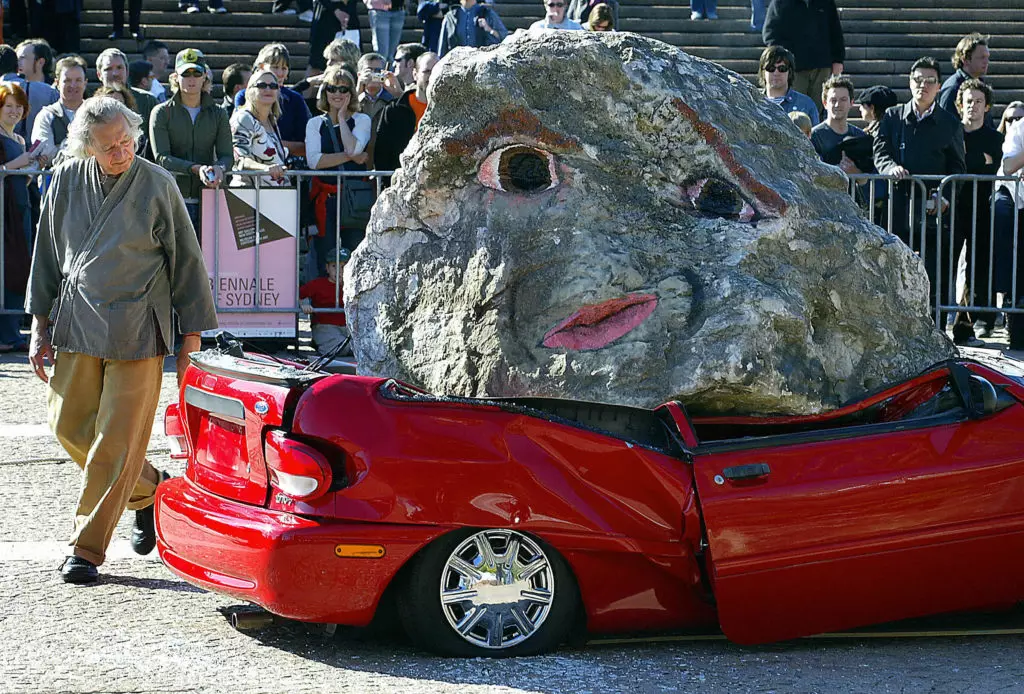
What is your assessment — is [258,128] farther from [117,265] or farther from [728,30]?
[728,30]

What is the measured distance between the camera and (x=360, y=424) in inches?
201

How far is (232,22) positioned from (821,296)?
13964 mm

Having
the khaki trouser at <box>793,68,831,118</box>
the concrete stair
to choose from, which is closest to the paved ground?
the khaki trouser at <box>793,68,831,118</box>

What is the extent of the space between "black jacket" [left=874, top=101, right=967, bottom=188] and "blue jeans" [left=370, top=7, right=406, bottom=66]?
21.7 feet

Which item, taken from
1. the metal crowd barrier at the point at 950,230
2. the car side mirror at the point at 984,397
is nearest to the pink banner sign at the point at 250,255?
the metal crowd barrier at the point at 950,230

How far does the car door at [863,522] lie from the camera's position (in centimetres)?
519

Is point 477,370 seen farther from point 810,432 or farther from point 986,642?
point 986,642

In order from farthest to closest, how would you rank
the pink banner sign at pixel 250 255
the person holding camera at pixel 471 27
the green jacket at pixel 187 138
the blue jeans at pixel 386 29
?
the blue jeans at pixel 386 29 → the person holding camera at pixel 471 27 → the green jacket at pixel 187 138 → the pink banner sign at pixel 250 255

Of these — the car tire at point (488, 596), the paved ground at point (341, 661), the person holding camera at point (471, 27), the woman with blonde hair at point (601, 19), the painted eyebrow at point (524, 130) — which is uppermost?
the person holding camera at point (471, 27)

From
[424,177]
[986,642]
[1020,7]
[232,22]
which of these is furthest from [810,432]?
[1020,7]

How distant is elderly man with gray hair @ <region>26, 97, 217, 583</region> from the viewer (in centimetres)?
620

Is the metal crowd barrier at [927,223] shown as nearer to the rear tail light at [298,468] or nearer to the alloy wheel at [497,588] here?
the rear tail light at [298,468]

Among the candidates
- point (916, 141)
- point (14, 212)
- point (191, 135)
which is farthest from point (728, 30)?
point (14, 212)

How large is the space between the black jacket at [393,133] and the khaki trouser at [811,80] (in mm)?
4849
